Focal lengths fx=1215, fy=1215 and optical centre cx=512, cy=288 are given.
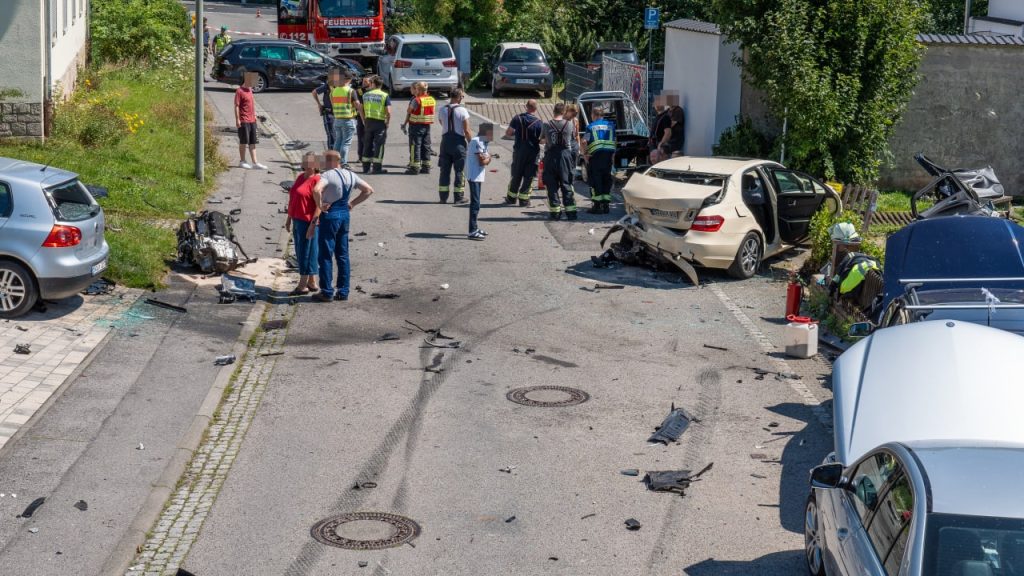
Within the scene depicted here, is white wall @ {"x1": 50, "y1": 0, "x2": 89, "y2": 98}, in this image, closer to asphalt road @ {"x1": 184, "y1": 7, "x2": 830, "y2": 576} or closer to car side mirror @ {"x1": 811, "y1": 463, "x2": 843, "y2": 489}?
asphalt road @ {"x1": 184, "y1": 7, "x2": 830, "y2": 576}

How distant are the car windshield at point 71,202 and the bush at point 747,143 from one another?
1229cm

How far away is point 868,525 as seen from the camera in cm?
618

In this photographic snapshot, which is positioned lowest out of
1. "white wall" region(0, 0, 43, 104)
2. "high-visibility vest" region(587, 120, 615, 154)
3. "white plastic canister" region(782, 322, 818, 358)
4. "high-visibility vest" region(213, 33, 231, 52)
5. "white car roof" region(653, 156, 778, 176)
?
"white plastic canister" region(782, 322, 818, 358)

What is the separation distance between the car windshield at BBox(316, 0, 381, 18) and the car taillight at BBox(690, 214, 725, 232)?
2608 cm

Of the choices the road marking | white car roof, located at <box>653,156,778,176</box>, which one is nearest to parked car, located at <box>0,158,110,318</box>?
the road marking

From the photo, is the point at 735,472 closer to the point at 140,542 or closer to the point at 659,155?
the point at 140,542

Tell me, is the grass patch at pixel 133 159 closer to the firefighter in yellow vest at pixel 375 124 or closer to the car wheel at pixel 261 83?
the firefighter in yellow vest at pixel 375 124

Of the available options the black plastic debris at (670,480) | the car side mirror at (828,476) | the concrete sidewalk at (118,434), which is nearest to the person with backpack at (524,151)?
the concrete sidewalk at (118,434)

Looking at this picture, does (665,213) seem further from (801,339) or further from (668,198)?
(801,339)

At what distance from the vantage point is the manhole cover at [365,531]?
8.11 meters

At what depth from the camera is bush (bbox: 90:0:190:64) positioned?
34.3m

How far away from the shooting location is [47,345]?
41.1ft

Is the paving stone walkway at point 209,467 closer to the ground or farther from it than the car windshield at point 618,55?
closer to the ground

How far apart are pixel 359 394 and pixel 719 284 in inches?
268
